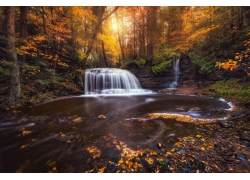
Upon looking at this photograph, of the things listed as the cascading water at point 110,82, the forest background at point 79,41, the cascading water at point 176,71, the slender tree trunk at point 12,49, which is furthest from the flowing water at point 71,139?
the cascading water at point 176,71

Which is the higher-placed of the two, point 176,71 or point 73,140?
point 176,71

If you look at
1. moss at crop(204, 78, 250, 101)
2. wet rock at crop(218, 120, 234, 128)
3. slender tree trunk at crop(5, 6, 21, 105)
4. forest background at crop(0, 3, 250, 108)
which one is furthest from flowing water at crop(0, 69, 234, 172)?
moss at crop(204, 78, 250, 101)

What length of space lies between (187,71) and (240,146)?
38.0 feet

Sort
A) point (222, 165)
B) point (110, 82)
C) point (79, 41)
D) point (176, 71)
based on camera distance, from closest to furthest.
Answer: point (222, 165) < point (79, 41) < point (110, 82) < point (176, 71)

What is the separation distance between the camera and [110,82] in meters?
12.8

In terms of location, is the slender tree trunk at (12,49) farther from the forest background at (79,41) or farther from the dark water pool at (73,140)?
the dark water pool at (73,140)

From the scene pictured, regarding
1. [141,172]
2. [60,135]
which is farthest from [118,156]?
[60,135]

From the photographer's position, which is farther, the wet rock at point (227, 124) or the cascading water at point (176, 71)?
the cascading water at point (176, 71)

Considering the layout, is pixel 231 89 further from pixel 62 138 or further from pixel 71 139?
pixel 62 138

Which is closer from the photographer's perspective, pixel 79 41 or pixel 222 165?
pixel 222 165

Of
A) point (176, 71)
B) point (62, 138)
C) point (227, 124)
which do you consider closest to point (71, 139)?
point (62, 138)

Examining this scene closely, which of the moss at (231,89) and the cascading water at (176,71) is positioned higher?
the cascading water at (176,71)

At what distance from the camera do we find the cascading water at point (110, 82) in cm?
1203

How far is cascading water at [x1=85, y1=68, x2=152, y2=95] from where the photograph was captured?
474 inches
